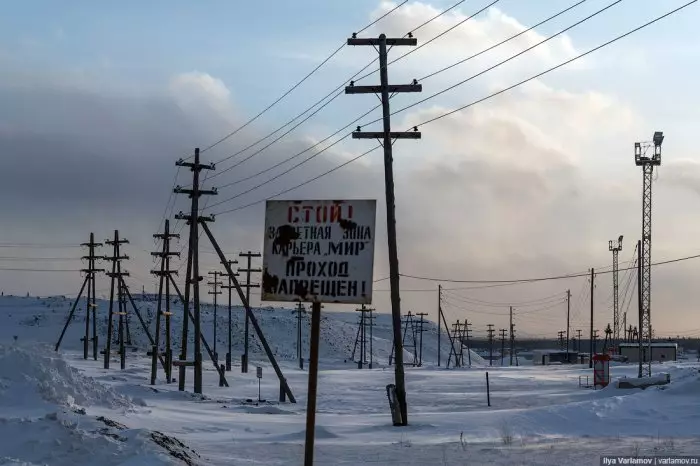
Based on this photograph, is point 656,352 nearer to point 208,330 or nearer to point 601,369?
point 208,330

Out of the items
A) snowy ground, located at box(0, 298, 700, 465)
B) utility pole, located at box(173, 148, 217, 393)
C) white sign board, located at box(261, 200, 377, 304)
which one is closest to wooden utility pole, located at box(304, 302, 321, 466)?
white sign board, located at box(261, 200, 377, 304)

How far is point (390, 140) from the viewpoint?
25.5m

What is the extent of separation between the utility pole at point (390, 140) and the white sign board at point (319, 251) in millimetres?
14777

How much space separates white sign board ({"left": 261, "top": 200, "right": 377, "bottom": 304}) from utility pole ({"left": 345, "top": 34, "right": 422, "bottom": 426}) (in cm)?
1478

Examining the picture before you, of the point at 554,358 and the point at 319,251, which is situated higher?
the point at 319,251

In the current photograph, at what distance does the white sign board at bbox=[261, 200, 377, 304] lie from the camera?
9109 millimetres

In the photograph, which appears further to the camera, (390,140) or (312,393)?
(390,140)

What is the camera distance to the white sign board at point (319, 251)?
359 inches

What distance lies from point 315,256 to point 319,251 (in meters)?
0.07

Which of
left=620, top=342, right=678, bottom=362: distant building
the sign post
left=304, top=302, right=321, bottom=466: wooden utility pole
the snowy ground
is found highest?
the sign post

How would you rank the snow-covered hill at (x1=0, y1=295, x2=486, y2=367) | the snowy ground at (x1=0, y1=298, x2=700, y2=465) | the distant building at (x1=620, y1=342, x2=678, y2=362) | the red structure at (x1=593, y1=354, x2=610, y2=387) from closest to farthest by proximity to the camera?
1. the snowy ground at (x1=0, y1=298, x2=700, y2=465)
2. the red structure at (x1=593, y1=354, x2=610, y2=387)
3. the distant building at (x1=620, y1=342, x2=678, y2=362)
4. the snow-covered hill at (x1=0, y1=295, x2=486, y2=367)

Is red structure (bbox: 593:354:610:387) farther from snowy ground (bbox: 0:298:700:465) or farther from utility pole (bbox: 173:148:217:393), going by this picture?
utility pole (bbox: 173:148:217:393)

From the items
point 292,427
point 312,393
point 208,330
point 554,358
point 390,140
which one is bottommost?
point 554,358

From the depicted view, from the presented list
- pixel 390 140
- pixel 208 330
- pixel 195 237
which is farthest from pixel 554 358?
pixel 390 140
